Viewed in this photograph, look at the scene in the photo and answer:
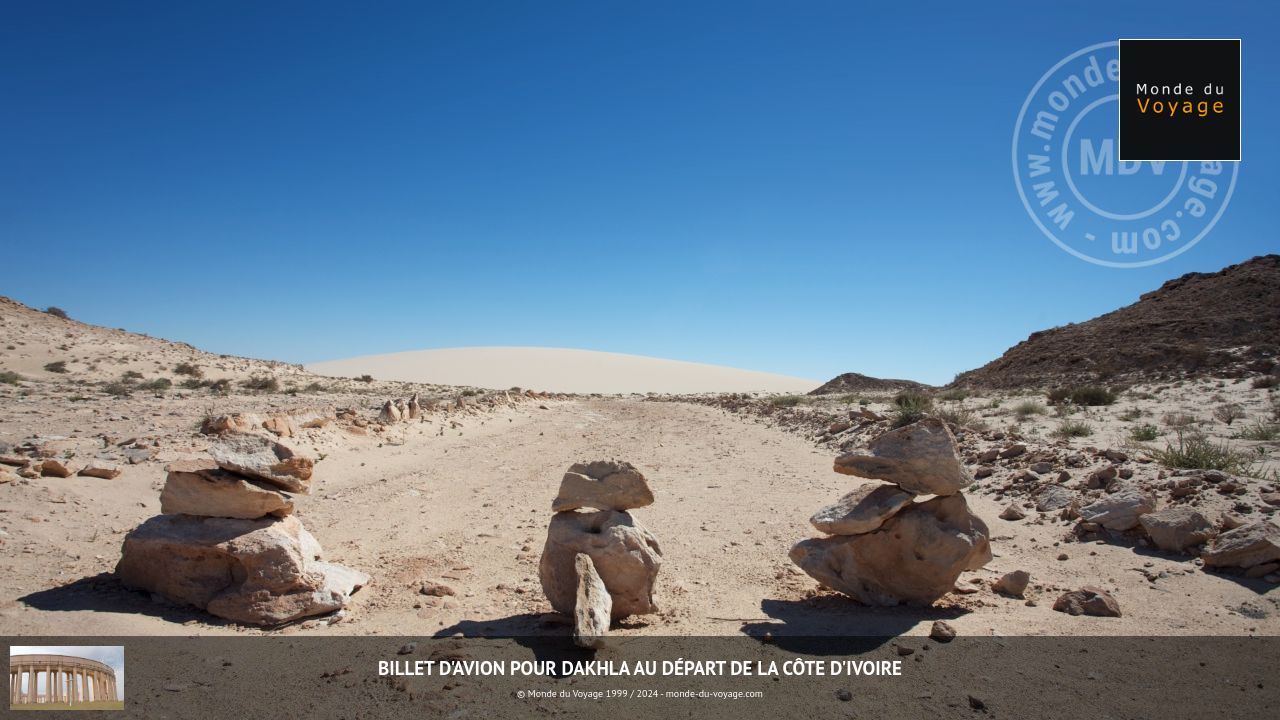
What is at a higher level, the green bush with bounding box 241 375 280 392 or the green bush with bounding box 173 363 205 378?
the green bush with bounding box 173 363 205 378

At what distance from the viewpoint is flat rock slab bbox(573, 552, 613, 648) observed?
13.9 ft

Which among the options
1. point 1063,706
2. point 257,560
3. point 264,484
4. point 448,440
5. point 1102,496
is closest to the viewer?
point 1063,706

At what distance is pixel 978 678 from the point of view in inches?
161

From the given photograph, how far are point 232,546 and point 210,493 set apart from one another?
501 mm

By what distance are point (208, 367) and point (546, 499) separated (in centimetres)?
3279

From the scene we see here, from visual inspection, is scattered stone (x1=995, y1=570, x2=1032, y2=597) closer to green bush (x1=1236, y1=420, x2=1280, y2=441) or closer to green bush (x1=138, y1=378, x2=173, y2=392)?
green bush (x1=1236, y1=420, x2=1280, y2=441)

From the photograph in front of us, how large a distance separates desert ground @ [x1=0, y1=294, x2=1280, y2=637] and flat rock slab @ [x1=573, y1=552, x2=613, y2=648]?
19.0 inches

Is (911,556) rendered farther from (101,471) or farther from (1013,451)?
(101,471)

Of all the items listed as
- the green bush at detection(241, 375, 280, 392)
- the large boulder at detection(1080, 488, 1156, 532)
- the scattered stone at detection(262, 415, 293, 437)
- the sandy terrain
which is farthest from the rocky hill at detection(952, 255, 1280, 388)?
the green bush at detection(241, 375, 280, 392)

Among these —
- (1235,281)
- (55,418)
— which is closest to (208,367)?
(55,418)

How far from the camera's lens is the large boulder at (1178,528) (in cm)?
612

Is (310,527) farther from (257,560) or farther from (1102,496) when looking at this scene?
(1102,496)

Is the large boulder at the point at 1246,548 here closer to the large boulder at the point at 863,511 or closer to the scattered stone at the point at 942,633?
the large boulder at the point at 863,511

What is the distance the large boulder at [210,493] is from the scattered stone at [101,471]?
14.4 ft
